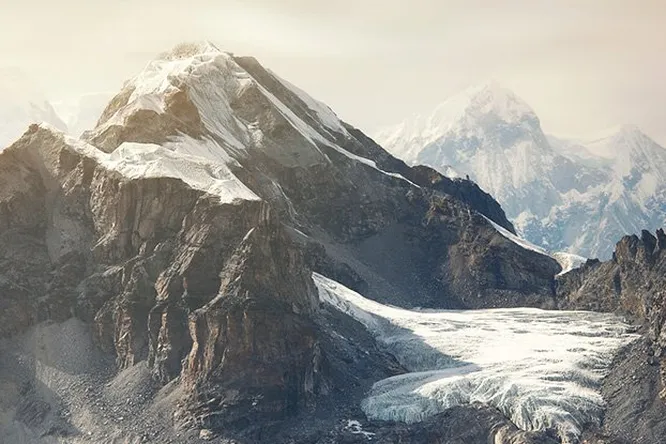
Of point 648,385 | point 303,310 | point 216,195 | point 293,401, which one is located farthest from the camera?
point 216,195

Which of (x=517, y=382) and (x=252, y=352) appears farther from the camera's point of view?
(x=252, y=352)

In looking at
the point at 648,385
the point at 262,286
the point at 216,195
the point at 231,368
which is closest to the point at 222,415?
the point at 231,368

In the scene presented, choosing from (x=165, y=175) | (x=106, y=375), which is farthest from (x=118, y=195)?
(x=106, y=375)

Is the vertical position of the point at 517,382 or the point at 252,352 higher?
the point at 252,352

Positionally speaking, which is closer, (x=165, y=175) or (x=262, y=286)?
(x=262, y=286)

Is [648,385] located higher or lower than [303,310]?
lower

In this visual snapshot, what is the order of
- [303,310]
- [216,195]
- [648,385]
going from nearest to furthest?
[648,385] < [303,310] < [216,195]

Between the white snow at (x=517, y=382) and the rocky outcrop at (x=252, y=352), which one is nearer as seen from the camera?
the white snow at (x=517, y=382)

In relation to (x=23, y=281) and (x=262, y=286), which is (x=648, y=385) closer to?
(x=262, y=286)

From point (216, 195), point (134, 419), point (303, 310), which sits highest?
point (216, 195)

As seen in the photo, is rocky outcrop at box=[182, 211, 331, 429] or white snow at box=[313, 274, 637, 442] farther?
rocky outcrop at box=[182, 211, 331, 429]
